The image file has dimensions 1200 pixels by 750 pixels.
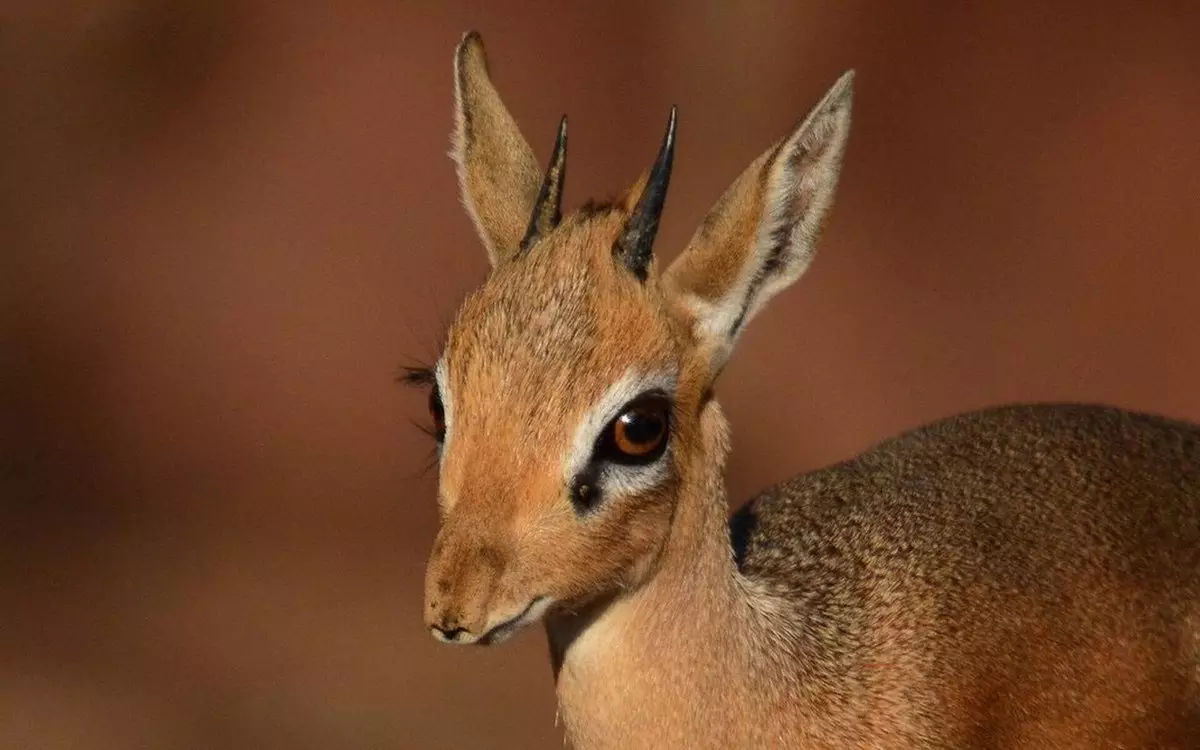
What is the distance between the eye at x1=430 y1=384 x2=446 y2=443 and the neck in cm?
53

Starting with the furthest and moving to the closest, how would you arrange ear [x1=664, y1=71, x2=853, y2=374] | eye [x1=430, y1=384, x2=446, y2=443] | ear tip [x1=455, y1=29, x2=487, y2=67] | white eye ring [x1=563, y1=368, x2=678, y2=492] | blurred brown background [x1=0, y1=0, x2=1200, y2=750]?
blurred brown background [x1=0, y1=0, x2=1200, y2=750]
ear tip [x1=455, y1=29, x2=487, y2=67]
ear [x1=664, y1=71, x2=853, y2=374]
eye [x1=430, y1=384, x2=446, y2=443]
white eye ring [x1=563, y1=368, x2=678, y2=492]

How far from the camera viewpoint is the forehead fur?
11.6ft

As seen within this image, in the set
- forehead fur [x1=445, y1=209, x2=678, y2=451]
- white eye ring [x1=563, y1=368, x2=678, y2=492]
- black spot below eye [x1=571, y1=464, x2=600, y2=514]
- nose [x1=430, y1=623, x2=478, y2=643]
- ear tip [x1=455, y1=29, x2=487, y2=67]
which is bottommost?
nose [x1=430, y1=623, x2=478, y2=643]

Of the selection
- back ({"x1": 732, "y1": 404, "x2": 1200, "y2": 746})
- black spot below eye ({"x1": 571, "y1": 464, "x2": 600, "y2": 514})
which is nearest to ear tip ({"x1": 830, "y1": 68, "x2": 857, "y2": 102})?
black spot below eye ({"x1": 571, "y1": 464, "x2": 600, "y2": 514})

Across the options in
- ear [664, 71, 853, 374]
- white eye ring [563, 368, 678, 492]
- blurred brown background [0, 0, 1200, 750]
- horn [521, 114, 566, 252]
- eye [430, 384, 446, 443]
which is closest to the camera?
white eye ring [563, 368, 678, 492]

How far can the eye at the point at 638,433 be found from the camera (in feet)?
11.7

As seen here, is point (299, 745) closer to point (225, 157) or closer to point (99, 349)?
point (99, 349)

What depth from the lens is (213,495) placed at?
889cm

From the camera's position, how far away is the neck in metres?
3.84

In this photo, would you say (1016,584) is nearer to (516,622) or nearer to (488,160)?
(516,622)

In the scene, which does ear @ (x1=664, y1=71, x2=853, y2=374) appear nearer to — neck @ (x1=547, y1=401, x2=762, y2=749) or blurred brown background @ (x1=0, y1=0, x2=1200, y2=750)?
neck @ (x1=547, y1=401, x2=762, y2=749)

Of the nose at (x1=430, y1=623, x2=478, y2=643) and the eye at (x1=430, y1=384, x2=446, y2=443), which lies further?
the eye at (x1=430, y1=384, x2=446, y2=443)

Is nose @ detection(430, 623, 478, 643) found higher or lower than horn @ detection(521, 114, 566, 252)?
lower

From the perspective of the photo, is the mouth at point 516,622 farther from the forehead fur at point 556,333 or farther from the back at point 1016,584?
the back at point 1016,584
